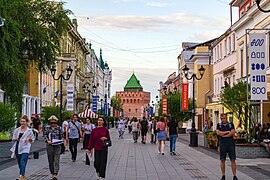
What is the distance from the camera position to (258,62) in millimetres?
23016

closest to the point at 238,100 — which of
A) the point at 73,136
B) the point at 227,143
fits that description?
the point at 73,136

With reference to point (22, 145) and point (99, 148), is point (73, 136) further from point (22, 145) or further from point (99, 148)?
point (22, 145)

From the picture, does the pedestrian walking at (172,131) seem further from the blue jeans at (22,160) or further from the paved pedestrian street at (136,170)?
the blue jeans at (22,160)

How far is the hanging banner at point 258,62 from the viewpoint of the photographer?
74.7 feet

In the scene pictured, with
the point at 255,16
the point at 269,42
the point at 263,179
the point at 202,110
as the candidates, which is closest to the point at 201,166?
the point at 263,179

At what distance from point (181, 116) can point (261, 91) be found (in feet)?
131

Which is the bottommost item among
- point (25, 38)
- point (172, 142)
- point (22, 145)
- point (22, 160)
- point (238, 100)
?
point (172, 142)

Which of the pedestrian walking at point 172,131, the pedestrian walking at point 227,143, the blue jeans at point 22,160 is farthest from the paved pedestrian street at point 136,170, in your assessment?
the pedestrian walking at point 172,131

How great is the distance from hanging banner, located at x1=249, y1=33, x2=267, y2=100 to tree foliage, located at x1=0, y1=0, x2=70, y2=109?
11118mm

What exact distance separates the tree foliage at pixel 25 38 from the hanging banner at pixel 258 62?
36.5 ft

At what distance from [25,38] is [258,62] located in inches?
587

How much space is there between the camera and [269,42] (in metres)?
30.8

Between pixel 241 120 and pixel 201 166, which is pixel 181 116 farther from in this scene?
pixel 201 166

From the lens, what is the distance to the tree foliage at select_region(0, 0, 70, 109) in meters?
26.9
